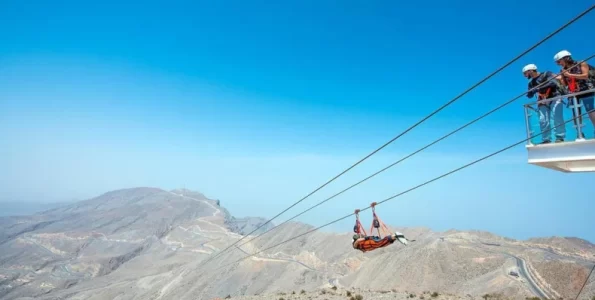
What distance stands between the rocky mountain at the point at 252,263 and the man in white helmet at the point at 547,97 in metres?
15.8

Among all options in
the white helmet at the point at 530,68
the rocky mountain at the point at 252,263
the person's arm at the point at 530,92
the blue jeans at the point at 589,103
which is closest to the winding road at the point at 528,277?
the rocky mountain at the point at 252,263

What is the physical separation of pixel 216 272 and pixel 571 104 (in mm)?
72452

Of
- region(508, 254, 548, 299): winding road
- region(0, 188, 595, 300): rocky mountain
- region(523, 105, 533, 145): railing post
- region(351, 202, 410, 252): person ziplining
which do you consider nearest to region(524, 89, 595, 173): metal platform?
region(523, 105, 533, 145): railing post

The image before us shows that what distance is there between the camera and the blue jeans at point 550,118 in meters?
9.09

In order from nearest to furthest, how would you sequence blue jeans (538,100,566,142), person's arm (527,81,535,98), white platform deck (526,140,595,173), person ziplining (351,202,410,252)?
white platform deck (526,140,595,173) → blue jeans (538,100,566,142) → person's arm (527,81,535,98) → person ziplining (351,202,410,252)

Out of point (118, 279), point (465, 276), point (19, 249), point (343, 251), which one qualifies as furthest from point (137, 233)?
point (465, 276)

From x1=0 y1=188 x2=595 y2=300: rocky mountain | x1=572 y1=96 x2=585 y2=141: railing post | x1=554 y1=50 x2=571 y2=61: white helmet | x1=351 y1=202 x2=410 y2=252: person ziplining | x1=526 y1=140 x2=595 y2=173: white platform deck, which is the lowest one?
x1=0 y1=188 x2=595 y2=300: rocky mountain

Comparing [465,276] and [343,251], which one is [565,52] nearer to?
[465,276]

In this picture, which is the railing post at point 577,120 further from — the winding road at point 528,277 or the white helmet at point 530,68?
the winding road at point 528,277

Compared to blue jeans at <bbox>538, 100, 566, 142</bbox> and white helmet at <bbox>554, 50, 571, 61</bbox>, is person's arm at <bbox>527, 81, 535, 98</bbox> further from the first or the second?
white helmet at <bbox>554, 50, 571, 61</bbox>

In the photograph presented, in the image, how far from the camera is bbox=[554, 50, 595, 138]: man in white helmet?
8.51 m

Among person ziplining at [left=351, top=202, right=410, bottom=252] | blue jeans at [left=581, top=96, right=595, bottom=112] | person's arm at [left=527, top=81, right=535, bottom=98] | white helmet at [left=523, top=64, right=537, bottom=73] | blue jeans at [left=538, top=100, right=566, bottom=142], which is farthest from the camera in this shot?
person ziplining at [left=351, top=202, right=410, bottom=252]

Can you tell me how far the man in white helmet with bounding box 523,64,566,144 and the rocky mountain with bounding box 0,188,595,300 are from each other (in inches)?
622

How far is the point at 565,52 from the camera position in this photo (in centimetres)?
892
